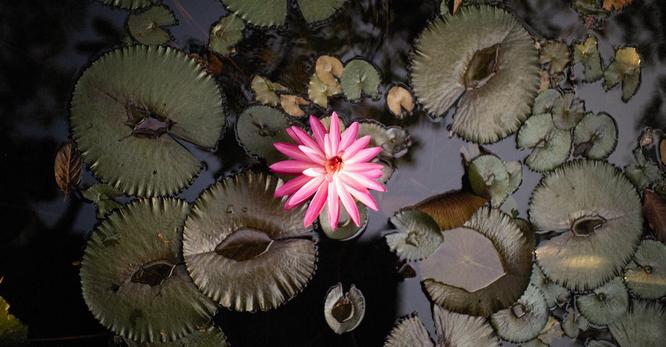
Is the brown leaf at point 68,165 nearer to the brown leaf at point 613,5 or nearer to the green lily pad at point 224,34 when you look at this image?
the green lily pad at point 224,34

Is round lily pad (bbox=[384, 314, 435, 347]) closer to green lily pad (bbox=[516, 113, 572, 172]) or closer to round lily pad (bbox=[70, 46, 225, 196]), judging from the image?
green lily pad (bbox=[516, 113, 572, 172])

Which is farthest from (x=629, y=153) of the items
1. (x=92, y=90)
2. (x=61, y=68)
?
(x=61, y=68)

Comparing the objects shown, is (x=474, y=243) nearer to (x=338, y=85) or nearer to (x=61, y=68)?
(x=338, y=85)

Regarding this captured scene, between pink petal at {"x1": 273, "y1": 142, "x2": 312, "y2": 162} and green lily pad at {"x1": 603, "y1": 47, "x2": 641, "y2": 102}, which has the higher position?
green lily pad at {"x1": 603, "y1": 47, "x2": 641, "y2": 102}

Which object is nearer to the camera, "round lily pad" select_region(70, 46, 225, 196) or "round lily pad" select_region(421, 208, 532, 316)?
"round lily pad" select_region(70, 46, 225, 196)

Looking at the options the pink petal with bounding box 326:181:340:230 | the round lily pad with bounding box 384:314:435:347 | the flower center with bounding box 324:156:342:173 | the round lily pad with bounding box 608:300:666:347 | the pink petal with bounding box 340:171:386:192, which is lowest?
the round lily pad with bounding box 608:300:666:347

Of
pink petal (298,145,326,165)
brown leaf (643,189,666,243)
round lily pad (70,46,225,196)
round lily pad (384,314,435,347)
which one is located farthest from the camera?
brown leaf (643,189,666,243)

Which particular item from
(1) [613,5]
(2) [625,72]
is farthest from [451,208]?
(1) [613,5]

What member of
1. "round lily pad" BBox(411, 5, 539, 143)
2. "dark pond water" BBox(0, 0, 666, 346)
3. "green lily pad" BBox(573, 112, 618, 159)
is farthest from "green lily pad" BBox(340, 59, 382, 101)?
"green lily pad" BBox(573, 112, 618, 159)
